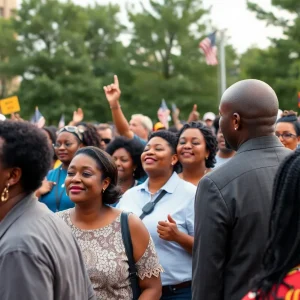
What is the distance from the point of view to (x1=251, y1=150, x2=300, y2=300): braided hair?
2.24 meters

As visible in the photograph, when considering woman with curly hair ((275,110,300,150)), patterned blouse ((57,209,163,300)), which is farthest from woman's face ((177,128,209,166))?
patterned blouse ((57,209,163,300))

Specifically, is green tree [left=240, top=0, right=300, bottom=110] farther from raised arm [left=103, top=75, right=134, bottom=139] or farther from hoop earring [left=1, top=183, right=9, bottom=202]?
hoop earring [left=1, top=183, right=9, bottom=202]

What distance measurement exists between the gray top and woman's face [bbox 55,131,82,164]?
3.92 metres

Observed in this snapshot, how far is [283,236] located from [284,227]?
35 millimetres

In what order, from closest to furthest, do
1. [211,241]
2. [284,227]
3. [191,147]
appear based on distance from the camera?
[284,227] → [211,241] → [191,147]

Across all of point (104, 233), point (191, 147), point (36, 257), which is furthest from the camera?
point (191, 147)

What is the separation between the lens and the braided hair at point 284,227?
7.34 feet

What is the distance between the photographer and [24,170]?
2.95 meters

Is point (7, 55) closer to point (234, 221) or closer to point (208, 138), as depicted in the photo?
point (208, 138)

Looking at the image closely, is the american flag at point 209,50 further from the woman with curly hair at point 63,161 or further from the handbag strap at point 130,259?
the handbag strap at point 130,259

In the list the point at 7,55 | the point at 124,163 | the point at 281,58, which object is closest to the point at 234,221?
the point at 124,163

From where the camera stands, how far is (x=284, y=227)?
7.57 feet

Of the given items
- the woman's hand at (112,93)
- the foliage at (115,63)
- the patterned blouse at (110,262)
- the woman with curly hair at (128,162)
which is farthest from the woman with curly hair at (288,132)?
the foliage at (115,63)

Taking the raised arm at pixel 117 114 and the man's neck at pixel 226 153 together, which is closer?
the raised arm at pixel 117 114
